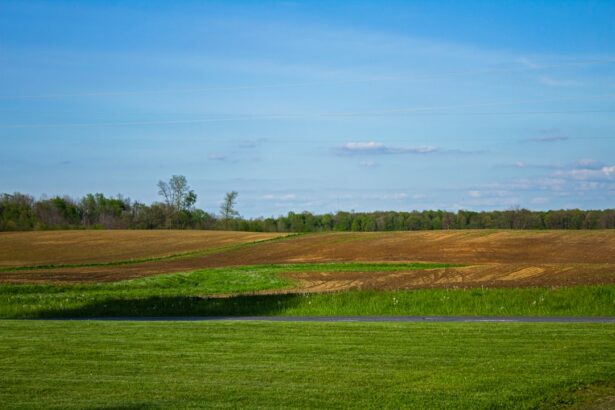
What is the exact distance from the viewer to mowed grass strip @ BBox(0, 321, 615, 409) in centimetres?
1112

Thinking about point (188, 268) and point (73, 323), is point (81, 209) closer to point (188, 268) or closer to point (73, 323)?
point (188, 268)

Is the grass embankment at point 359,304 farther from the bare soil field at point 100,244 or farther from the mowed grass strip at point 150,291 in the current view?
the bare soil field at point 100,244

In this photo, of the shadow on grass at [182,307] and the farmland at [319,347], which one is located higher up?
the farmland at [319,347]

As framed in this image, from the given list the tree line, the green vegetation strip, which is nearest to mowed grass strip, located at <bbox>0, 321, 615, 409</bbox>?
the green vegetation strip

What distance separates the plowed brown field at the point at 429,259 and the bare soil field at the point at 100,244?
5344mm

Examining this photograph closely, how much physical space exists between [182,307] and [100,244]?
172 ft

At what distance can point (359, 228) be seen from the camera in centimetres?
12575

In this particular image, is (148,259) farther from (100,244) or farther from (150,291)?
(150,291)

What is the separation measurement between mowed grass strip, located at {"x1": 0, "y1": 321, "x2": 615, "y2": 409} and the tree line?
9101 centimetres

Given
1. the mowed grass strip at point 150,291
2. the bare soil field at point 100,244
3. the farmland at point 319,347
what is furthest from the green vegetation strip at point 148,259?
the farmland at point 319,347

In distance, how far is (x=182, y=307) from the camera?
2875 cm

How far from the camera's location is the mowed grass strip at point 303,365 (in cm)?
1112

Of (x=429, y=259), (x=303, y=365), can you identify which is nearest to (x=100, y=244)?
(x=429, y=259)

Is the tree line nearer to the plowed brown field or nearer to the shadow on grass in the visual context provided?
the plowed brown field
